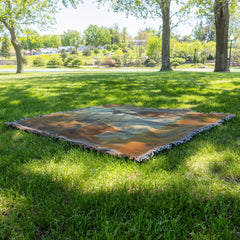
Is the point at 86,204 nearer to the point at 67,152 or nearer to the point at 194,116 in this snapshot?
the point at 67,152

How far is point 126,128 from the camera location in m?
3.17

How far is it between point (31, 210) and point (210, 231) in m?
1.07

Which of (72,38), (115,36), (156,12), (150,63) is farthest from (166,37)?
(72,38)

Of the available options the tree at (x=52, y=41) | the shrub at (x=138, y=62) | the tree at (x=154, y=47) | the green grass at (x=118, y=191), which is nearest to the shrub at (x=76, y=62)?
the shrub at (x=138, y=62)

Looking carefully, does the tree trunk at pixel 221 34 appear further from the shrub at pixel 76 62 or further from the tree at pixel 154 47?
the tree at pixel 154 47

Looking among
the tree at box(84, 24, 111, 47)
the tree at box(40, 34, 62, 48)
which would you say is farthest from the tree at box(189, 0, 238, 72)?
the tree at box(40, 34, 62, 48)

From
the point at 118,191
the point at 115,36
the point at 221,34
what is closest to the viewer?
the point at 118,191

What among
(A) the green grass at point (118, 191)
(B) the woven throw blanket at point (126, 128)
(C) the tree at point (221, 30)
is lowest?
(A) the green grass at point (118, 191)

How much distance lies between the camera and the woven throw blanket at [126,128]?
2.45 m

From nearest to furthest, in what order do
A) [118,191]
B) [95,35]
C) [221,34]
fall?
[118,191]
[221,34]
[95,35]

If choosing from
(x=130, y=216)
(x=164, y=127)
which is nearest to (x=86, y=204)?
(x=130, y=216)

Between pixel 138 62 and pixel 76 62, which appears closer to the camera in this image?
pixel 76 62

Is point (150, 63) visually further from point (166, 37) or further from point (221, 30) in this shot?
point (221, 30)

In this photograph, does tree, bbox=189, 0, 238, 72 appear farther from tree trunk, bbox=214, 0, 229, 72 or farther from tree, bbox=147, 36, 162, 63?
tree, bbox=147, 36, 162, 63
